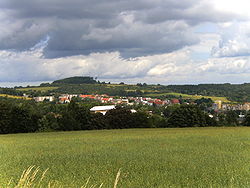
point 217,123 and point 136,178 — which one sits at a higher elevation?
point 136,178

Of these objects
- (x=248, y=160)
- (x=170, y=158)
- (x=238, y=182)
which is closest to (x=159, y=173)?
(x=238, y=182)

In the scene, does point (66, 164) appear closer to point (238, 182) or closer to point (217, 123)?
point (238, 182)

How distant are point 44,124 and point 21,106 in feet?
23.6

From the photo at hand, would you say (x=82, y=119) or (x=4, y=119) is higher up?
(x=4, y=119)

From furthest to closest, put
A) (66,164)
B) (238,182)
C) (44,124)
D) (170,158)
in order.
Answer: (44,124)
(170,158)
(66,164)
(238,182)

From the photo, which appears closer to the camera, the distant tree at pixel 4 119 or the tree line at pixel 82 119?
the distant tree at pixel 4 119

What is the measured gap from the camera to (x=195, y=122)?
80.2 metres

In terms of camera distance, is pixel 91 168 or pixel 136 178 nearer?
pixel 136 178

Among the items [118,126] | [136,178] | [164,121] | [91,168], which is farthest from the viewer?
[164,121]

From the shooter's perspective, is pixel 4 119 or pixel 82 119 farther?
pixel 82 119

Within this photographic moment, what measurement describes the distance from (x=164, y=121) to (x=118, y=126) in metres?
13.8

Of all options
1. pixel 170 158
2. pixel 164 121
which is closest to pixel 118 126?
pixel 164 121

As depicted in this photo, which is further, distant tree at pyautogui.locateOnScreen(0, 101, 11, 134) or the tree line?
the tree line

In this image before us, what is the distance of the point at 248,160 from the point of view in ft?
68.2
